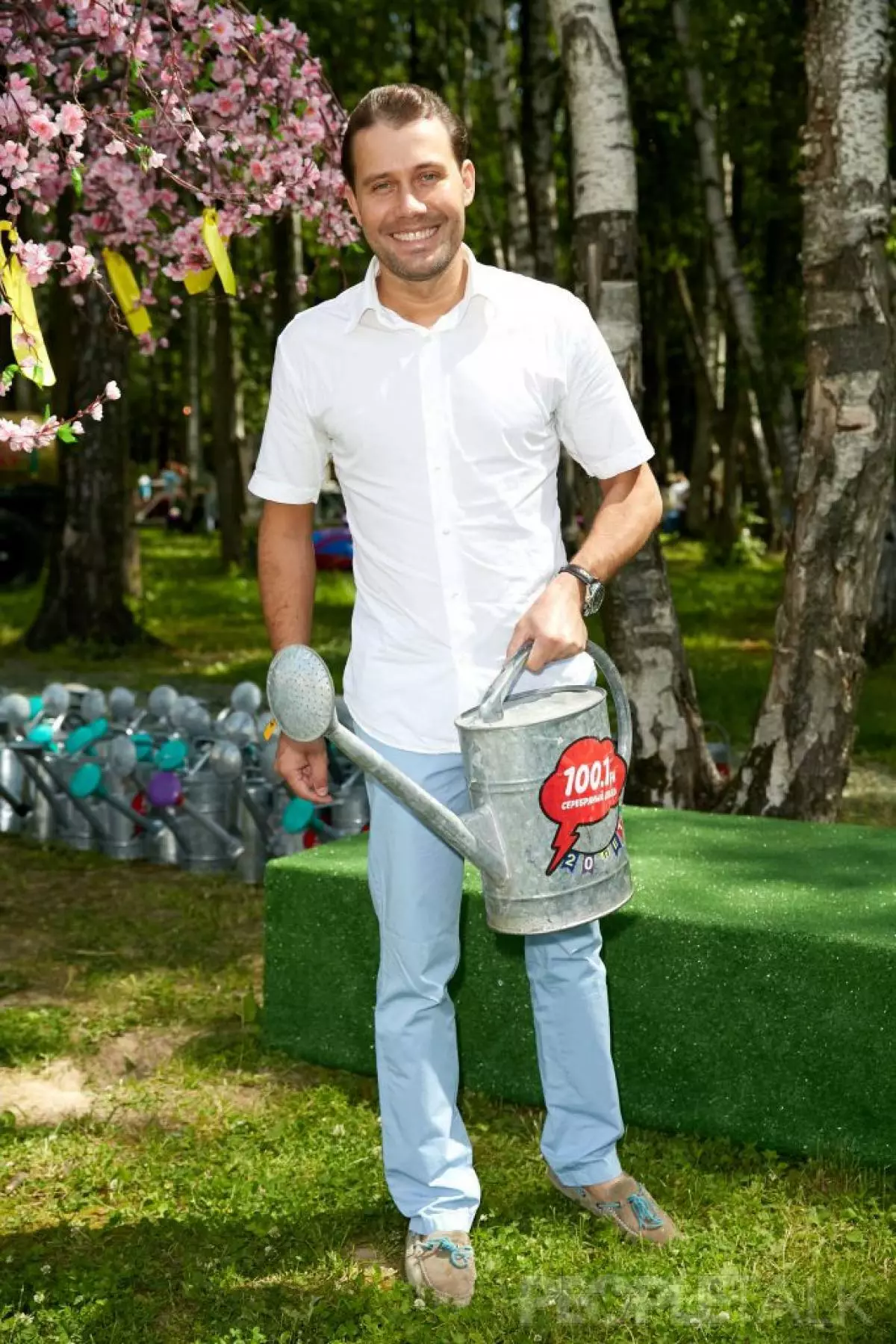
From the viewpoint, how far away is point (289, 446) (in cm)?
314

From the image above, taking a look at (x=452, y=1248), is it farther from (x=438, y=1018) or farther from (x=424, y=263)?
(x=424, y=263)

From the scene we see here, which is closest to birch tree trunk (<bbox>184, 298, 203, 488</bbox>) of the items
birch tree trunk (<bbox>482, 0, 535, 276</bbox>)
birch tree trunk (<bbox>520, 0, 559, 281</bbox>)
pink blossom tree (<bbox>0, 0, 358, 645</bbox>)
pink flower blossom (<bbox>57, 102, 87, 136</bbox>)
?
birch tree trunk (<bbox>482, 0, 535, 276</bbox>)

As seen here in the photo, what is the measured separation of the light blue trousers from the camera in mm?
3154

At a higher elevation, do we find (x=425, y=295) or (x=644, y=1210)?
(x=425, y=295)

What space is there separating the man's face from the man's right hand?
2.94 feet

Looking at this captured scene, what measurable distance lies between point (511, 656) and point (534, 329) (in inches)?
24.8

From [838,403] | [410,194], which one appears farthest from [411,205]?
[838,403]

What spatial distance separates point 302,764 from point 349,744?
1.08 feet

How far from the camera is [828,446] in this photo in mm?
5707

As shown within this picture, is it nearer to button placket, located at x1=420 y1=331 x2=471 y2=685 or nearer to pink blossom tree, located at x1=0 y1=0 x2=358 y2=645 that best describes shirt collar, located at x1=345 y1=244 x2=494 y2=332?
button placket, located at x1=420 y1=331 x2=471 y2=685

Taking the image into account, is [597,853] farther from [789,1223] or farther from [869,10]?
[869,10]

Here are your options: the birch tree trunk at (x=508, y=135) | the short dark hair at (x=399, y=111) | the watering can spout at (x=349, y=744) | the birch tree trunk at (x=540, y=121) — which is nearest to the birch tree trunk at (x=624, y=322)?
the short dark hair at (x=399, y=111)

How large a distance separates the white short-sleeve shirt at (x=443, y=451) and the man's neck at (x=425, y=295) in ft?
0.06

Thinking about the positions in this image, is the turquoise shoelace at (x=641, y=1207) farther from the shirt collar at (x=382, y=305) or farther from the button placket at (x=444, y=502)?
the shirt collar at (x=382, y=305)
